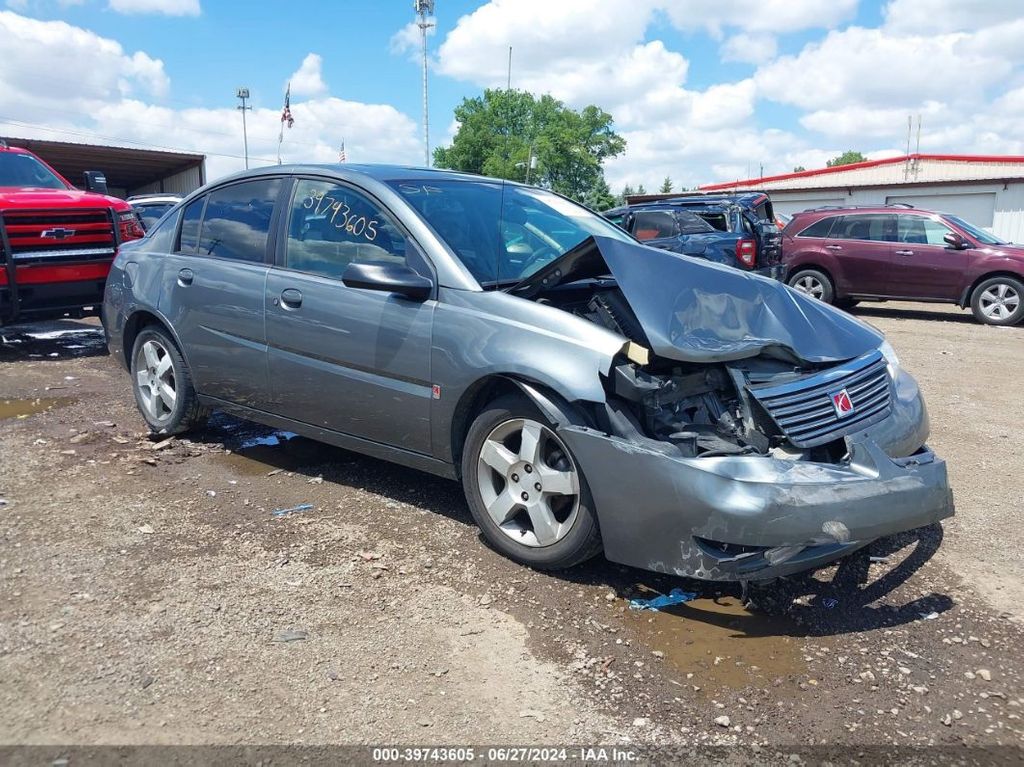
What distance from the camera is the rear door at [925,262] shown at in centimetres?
1260

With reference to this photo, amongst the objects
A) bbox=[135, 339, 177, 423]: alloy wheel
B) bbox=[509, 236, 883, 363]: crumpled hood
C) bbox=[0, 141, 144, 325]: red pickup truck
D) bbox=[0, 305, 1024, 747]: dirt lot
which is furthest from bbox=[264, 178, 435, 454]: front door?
bbox=[0, 141, 144, 325]: red pickup truck

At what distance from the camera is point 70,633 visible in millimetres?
2986

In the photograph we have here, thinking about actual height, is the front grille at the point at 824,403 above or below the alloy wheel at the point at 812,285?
below

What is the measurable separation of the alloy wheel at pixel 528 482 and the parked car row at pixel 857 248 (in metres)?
7.87

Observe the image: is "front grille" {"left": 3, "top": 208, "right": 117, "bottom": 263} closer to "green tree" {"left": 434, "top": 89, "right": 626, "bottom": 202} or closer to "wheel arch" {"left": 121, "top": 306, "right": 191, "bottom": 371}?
"wheel arch" {"left": 121, "top": 306, "right": 191, "bottom": 371}

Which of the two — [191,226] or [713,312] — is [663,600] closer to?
[713,312]

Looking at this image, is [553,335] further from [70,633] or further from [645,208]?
[645,208]

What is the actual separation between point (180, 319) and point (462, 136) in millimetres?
79224

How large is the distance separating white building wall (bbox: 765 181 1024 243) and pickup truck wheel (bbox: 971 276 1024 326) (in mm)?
18583

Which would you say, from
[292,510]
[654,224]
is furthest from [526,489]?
[654,224]

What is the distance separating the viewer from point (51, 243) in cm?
824

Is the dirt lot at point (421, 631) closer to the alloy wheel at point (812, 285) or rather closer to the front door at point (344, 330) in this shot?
the front door at point (344, 330)

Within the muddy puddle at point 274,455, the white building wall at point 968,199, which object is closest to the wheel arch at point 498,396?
the muddy puddle at point 274,455


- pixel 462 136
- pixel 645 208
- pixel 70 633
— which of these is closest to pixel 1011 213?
pixel 645 208
